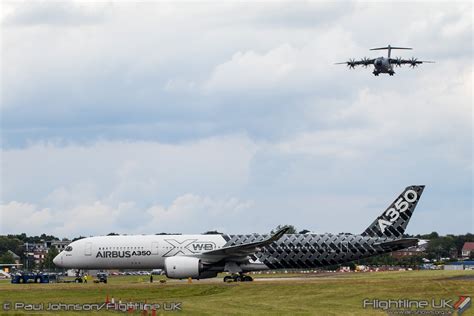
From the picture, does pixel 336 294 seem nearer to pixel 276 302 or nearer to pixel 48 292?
pixel 276 302

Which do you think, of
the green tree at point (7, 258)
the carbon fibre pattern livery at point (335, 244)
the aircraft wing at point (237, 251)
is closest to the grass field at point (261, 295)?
the aircraft wing at point (237, 251)

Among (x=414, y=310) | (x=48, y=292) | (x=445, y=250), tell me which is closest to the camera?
(x=414, y=310)

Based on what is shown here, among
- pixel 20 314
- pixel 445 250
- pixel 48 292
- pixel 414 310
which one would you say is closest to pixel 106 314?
pixel 20 314

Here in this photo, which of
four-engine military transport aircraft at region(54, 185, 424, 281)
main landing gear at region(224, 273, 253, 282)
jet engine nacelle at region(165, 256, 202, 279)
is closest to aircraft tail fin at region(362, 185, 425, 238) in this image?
four-engine military transport aircraft at region(54, 185, 424, 281)

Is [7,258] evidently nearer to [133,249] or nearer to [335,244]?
[133,249]

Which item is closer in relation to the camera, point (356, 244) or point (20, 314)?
point (20, 314)

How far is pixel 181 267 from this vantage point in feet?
210

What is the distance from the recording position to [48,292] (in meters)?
57.0

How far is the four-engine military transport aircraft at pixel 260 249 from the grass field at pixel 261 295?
21.5ft

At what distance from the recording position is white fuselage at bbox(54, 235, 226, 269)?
219 feet

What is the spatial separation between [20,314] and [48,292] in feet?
58.7

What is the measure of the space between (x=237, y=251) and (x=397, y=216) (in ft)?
35.8

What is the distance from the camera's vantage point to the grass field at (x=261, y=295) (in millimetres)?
43812

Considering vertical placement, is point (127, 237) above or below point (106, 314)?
above
